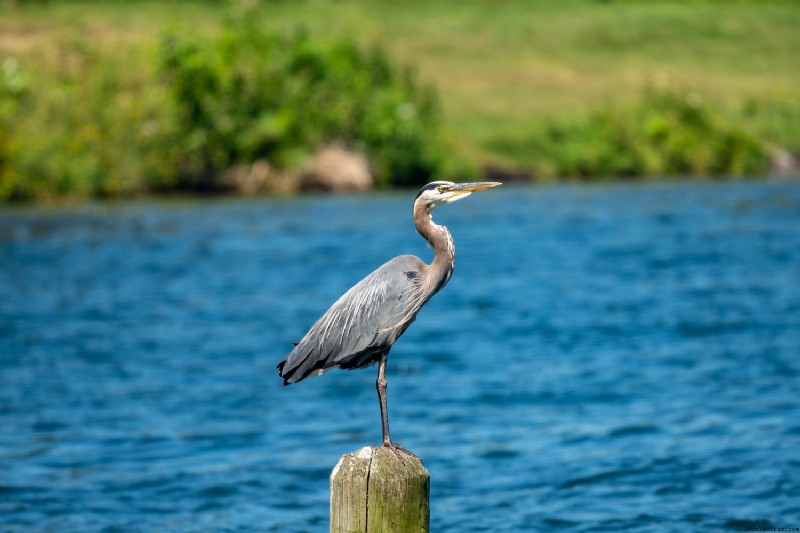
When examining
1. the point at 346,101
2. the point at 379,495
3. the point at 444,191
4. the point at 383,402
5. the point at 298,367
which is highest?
the point at 444,191

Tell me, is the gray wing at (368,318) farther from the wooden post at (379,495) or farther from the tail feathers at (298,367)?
the wooden post at (379,495)

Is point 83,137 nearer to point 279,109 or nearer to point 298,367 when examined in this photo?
point 279,109

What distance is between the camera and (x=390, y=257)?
82.2 feet

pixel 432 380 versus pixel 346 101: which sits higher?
pixel 346 101

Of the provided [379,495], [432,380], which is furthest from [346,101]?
[379,495]

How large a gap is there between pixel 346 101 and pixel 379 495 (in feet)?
117

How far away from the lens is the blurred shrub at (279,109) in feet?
128

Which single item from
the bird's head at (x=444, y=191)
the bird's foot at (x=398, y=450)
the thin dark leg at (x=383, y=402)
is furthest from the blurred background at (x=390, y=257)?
the bird's head at (x=444, y=191)

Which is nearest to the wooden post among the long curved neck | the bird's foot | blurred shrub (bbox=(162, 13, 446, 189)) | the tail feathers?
the bird's foot

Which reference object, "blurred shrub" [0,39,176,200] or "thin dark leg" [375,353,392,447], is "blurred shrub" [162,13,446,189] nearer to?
"blurred shrub" [0,39,176,200]

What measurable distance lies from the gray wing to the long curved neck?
108 mm

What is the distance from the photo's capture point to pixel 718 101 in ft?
167

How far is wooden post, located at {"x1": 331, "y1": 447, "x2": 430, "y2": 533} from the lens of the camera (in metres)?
6.16

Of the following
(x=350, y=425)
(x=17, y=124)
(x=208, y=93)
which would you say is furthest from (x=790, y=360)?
(x=208, y=93)
